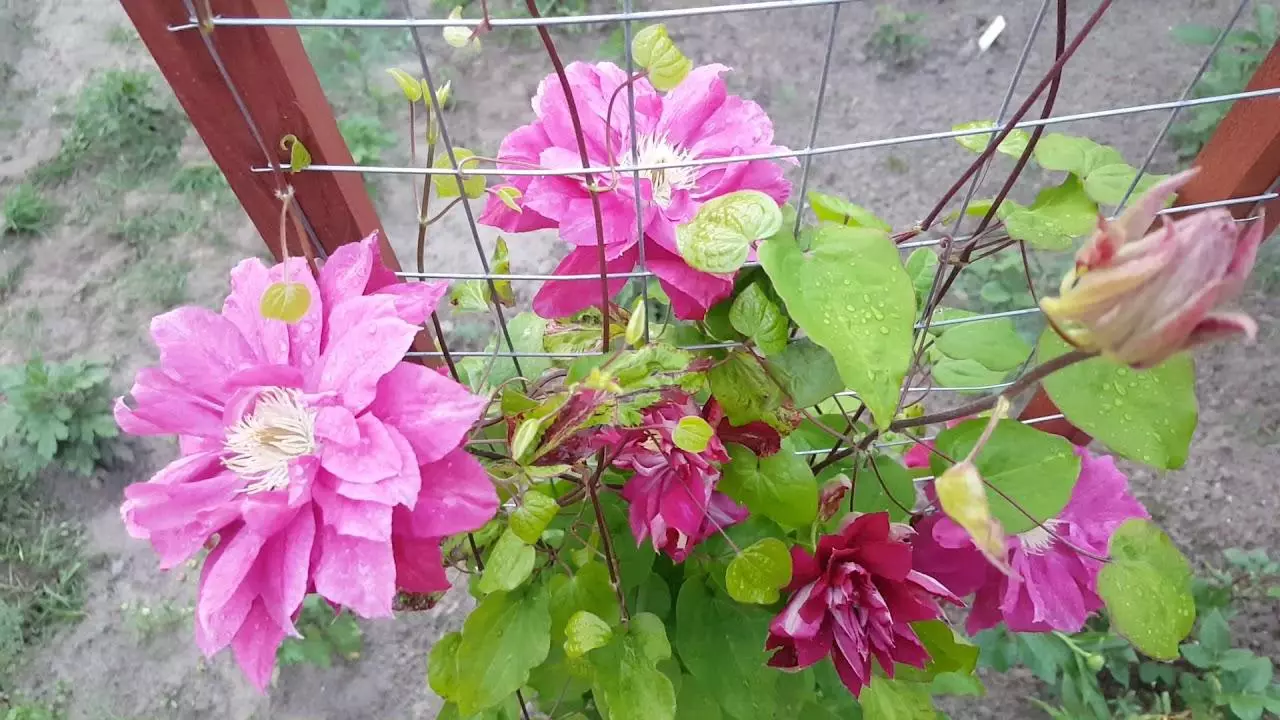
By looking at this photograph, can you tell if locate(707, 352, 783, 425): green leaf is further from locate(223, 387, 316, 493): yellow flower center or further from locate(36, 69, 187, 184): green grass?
locate(36, 69, 187, 184): green grass

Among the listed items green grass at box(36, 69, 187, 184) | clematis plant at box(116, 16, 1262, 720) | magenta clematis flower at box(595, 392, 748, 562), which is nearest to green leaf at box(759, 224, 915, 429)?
clematis plant at box(116, 16, 1262, 720)

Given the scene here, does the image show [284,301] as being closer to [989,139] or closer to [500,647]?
[500,647]

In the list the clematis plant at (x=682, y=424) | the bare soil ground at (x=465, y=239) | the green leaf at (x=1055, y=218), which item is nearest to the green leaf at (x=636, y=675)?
the clematis plant at (x=682, y=424)

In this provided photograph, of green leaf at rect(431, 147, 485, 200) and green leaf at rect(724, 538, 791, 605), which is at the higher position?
green leaf at rect(431, 147, 485, 200)

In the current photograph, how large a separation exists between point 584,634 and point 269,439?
0.67ft

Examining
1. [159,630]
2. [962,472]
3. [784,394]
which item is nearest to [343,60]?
[159,630]

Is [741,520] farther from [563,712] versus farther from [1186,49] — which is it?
[1186,49]

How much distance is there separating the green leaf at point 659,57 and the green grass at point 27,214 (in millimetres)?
1748

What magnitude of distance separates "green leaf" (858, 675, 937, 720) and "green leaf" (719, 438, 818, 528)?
16cm

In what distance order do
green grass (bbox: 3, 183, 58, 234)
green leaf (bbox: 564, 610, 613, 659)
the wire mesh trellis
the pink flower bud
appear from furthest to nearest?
green grass (bbox: 3, 183, 58, 234), green leaf (bbox: 564, 610, 613, 659), the wire mesh trellis, the pink flower bud

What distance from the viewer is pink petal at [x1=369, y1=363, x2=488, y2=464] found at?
399 mm

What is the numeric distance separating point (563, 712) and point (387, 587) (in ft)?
1.41

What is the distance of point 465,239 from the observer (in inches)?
63.7

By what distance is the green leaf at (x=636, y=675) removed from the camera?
0.52 m
